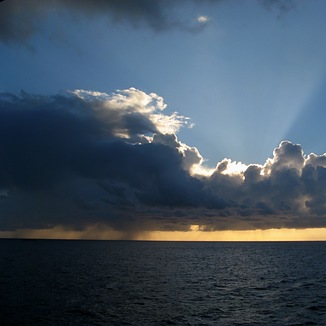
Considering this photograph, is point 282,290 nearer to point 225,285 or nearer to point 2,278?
point 225,285

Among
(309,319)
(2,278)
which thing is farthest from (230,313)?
(2,278)

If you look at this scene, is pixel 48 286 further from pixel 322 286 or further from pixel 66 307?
pixel 322 286

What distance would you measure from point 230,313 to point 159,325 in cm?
1093

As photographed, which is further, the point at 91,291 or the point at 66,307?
the point at 91,291

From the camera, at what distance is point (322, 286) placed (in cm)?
6994

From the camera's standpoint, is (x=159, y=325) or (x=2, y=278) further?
(x=2, y=278)

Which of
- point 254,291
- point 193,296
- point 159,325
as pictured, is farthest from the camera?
point 254,291

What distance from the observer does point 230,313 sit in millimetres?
43656

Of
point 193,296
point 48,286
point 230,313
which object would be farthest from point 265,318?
point 48,286

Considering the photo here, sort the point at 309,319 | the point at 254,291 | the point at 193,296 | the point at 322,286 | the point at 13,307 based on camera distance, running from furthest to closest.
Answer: the point at 322,286, the point at 254,291, the point at 193,296, the point at 13,307, the point at 309,319

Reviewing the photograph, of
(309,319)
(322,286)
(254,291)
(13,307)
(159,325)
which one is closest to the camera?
(159,325)

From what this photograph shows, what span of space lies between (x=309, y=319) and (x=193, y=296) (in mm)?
19746

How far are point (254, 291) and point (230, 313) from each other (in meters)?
21.4

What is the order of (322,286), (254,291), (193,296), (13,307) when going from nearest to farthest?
(13,307)
(193,296)
(254,291)
(322,286)
